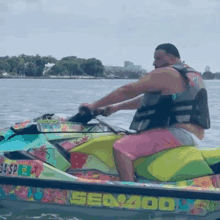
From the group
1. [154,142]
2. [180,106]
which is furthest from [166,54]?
[154,142]

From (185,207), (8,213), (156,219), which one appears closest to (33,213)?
(8,213)

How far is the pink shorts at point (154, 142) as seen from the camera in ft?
10.9

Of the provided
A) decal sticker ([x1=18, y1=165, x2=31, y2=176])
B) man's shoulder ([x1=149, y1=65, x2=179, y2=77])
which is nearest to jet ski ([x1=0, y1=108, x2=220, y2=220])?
decal sticker ([x1=18, y1=165, x2=31, y2=176])

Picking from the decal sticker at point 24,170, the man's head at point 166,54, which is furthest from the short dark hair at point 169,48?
the decal sticker at point 24,170

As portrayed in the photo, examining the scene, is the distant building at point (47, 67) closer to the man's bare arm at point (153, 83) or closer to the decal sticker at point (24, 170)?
the decal sticker at point (24, 170)

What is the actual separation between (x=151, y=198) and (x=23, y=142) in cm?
118

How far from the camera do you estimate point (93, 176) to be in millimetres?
3520

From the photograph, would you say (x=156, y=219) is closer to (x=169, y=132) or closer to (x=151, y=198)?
(x=151, y=198)

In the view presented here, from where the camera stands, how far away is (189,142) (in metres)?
3.36

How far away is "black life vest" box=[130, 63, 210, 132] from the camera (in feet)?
10.7

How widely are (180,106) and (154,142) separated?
0.36 m

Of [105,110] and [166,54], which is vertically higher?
[166,54]

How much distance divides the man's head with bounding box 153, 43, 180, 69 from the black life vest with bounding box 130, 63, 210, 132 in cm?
8

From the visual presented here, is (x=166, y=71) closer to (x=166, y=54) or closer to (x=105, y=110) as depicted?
(x=166, y=54)
